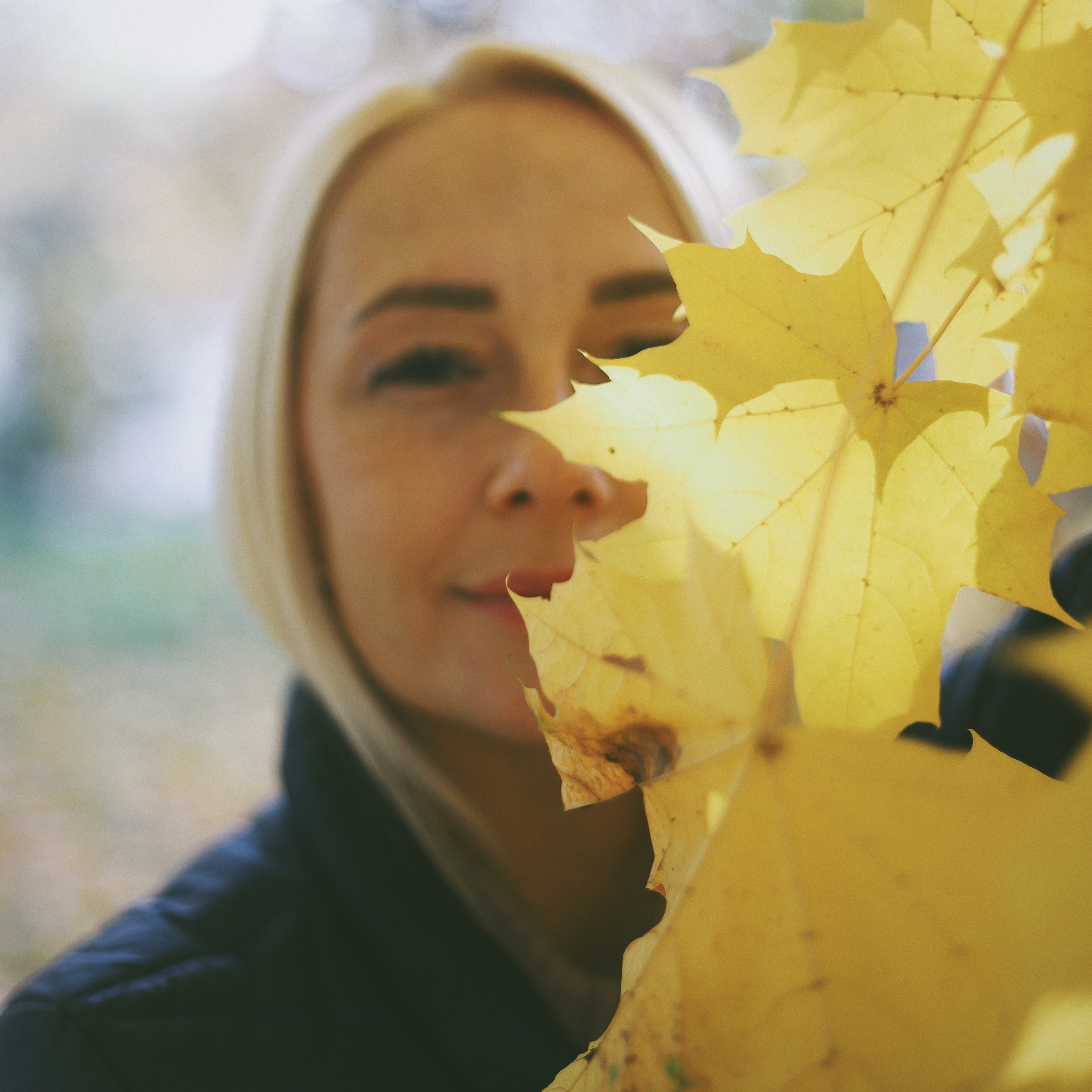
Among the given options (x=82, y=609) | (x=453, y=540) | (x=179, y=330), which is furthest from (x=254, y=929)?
(x=179, y=330)

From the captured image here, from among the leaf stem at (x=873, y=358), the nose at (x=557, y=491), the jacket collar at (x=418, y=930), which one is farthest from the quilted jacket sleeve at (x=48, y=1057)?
the leaf stem at (x=873, y=358)

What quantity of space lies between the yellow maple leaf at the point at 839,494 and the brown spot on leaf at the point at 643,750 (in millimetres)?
41

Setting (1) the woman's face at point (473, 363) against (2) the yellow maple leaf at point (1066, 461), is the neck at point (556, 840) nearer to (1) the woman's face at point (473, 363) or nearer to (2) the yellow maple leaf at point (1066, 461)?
(1) the woman's face at point (473, 363)

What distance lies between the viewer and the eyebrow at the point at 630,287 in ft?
2.18

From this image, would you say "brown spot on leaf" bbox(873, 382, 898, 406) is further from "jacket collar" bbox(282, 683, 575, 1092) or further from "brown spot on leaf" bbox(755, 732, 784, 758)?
"jacket collar" bbox(282, 683, 575, 1092)

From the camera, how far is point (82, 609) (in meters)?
4.96

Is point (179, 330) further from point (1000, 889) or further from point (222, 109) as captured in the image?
point (1000, 889)

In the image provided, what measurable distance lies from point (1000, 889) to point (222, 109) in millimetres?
6934

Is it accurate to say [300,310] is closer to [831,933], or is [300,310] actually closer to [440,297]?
[440,297]

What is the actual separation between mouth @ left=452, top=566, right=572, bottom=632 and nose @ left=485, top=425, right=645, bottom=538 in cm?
4

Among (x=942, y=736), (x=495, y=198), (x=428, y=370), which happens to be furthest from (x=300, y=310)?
(x=942, y=736)

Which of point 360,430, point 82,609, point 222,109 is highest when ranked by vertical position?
point 222,109

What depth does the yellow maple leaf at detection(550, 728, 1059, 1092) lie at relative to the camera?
0.64ft

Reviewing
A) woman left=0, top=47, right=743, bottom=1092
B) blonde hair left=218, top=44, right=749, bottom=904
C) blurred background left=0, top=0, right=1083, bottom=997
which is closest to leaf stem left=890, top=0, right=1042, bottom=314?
woman left=0, top=47, right=743, bottom=1092
